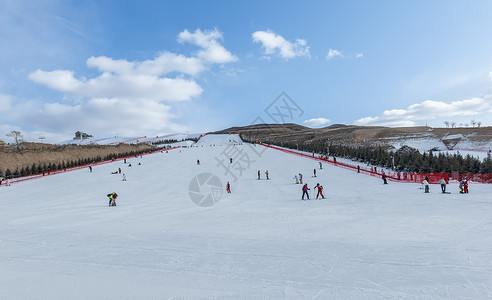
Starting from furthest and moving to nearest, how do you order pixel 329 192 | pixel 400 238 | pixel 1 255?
pixel 329 192, pixel 400 238, pixel 1 255

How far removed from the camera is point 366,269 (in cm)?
589

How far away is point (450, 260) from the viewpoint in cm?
618

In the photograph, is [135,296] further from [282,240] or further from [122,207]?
[122,207]

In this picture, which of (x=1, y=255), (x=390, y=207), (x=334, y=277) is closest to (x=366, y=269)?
(x=334, y=277)

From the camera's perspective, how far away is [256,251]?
7.30m

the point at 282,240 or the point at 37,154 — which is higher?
the point at 37,154

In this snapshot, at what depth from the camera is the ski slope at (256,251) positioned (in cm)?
517

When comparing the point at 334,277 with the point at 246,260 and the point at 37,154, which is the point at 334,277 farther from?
the point at 37,154

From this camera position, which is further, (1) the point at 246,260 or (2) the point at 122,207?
(2) the point at 122,207

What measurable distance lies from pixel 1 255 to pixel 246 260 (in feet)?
23.8

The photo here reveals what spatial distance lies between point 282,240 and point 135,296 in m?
4.71

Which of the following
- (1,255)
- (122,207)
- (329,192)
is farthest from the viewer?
(329,192)

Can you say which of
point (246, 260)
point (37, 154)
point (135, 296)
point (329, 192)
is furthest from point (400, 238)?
point (37, 154)

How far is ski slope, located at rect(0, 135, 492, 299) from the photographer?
5.17 metres
